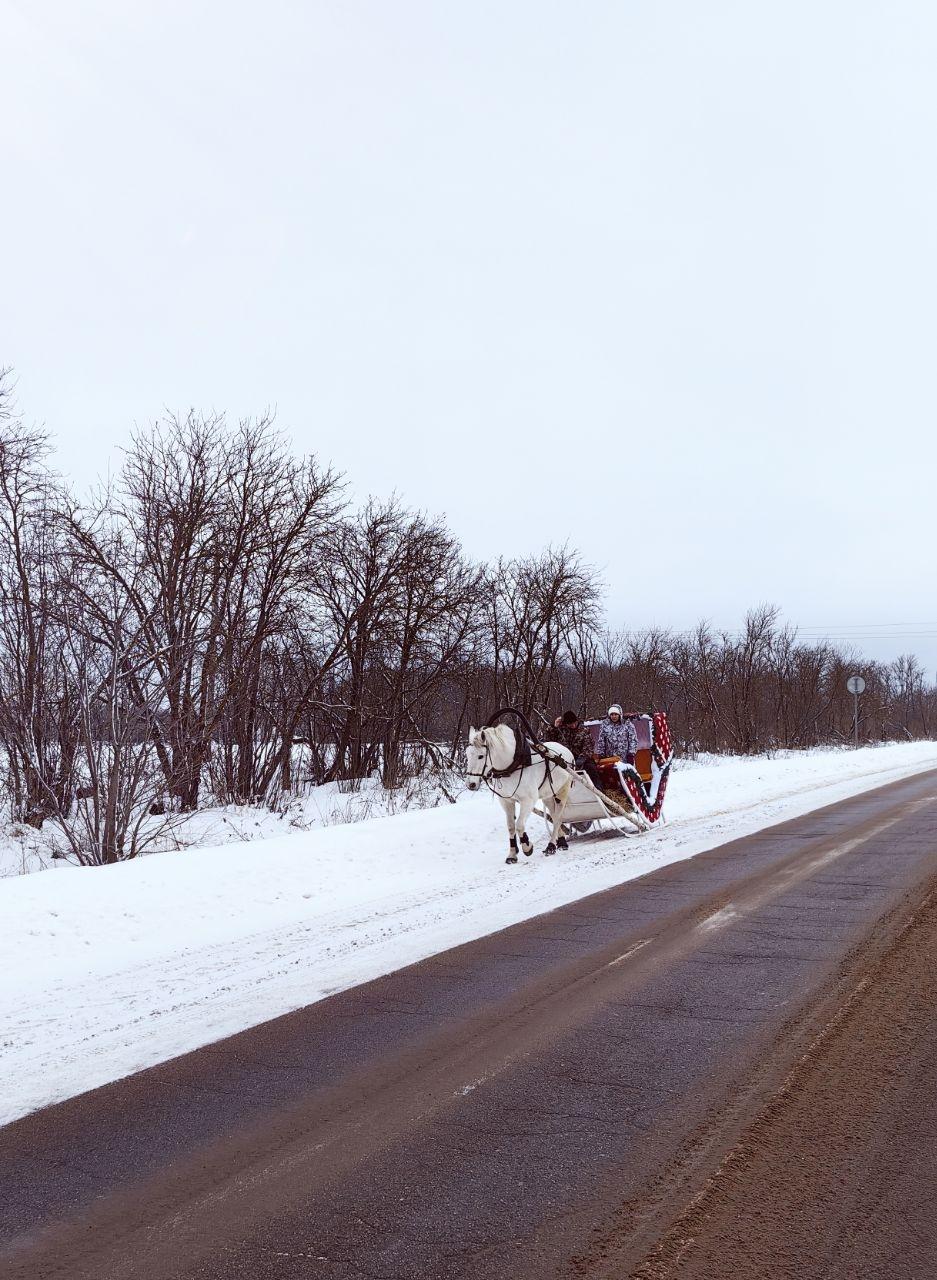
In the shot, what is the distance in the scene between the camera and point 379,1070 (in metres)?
4.83

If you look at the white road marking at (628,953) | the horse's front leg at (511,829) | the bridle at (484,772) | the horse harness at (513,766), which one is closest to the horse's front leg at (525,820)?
the horse's front leg at (511,829)

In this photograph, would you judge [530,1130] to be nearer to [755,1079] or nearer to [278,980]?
[755,1079]

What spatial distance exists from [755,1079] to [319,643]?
76.6 feet

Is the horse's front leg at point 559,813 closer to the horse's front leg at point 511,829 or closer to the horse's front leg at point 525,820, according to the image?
the horse's front leg at point 525,820

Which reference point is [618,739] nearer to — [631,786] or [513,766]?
[631,786]

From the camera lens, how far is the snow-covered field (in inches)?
222

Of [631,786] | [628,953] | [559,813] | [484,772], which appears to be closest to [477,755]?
[484,772]

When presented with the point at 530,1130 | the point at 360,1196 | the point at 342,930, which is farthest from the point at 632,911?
the point at 360,1196

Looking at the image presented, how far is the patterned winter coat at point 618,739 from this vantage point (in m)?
15.8

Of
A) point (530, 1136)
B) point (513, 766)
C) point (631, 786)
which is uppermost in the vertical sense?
point (513, 766)

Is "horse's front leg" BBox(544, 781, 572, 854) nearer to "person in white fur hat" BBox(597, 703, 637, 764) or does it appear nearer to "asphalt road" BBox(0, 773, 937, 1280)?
Answer: "person in white fur hat" BBox(597, 703, 637, 764)

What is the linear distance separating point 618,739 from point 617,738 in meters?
0.03

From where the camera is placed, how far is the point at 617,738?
625 inches

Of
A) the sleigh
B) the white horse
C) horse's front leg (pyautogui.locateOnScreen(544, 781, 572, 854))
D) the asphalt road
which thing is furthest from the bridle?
the asphalt road
